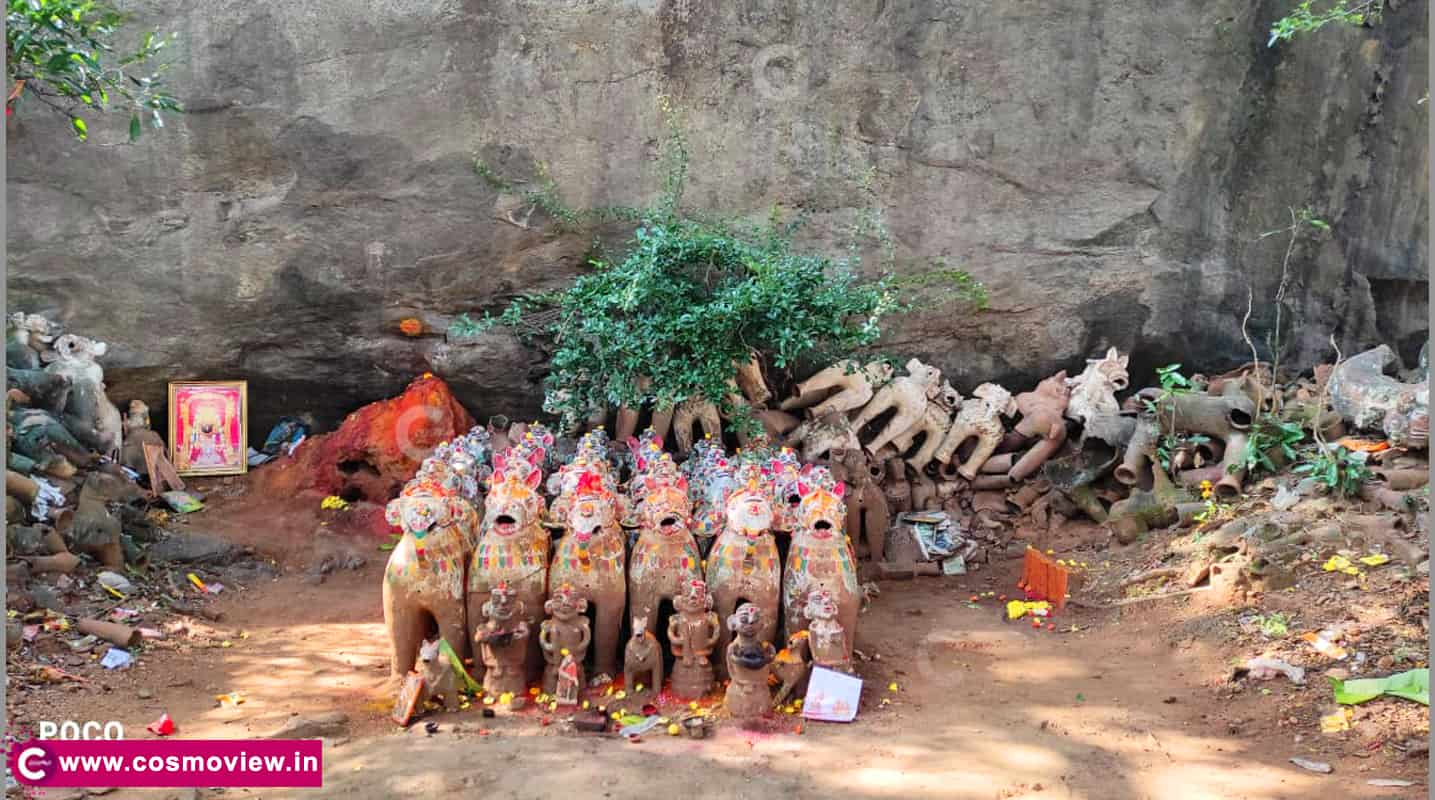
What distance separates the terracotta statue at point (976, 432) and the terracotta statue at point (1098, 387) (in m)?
0.58

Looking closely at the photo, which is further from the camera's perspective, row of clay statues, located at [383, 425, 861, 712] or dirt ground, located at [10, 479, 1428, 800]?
row of clay statues, located at [383, 425, 861, 712]

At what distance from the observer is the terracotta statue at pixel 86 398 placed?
768 centimetres

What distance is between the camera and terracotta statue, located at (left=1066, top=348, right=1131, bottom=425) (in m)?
8.38

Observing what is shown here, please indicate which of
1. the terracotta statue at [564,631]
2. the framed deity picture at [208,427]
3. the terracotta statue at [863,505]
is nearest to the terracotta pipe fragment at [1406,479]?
the terracotta statue at [863,505]

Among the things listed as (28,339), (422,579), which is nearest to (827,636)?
(422,579)

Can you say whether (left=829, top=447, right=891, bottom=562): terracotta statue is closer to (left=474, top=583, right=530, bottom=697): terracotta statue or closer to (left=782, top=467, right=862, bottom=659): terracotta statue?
(left=782, top=467, right=862, bottom=659): terracotta statue

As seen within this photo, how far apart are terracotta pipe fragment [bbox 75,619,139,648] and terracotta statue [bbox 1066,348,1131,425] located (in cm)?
665

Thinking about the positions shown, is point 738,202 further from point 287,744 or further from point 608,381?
point 287,744

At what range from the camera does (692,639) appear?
4.98 meters

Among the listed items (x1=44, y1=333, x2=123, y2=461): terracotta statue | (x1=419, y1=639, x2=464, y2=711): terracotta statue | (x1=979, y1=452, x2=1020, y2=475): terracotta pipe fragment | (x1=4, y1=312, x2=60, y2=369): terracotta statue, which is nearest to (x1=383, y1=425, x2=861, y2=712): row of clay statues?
(x1=419, y1=639, x2=464, y2=711): terracotta statue

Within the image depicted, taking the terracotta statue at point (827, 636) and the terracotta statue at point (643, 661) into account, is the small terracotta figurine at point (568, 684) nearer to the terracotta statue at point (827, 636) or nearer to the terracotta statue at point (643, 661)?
the terracotta statue at point (643, 661)

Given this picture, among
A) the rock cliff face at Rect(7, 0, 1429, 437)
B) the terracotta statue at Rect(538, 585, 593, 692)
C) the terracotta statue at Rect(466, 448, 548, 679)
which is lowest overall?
the terracotta statue at Rect(538, 585, 593, 692)

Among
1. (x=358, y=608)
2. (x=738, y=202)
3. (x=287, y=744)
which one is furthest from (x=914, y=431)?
(x=287, y=744)

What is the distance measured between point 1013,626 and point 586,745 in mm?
2846
